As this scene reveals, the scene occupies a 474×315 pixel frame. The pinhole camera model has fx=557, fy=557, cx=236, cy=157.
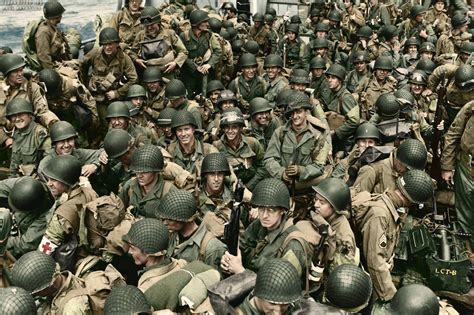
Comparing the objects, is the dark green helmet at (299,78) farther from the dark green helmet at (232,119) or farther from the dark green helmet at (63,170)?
the dark green helmet at (63,170)

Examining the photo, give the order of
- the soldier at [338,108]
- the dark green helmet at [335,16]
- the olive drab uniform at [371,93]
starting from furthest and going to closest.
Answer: the dark green helmet at [335,16], the olive drab uniform at [371,93], the soldier at [338,108]

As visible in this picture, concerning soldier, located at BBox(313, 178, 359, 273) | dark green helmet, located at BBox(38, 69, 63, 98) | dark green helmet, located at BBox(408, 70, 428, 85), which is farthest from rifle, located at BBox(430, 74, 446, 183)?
dark green helmet, located at BBox(38, 69, 63, 98)

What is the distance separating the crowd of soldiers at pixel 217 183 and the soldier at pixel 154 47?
3 cm

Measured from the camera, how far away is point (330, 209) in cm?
534

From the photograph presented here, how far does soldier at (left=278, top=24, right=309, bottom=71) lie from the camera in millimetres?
15680

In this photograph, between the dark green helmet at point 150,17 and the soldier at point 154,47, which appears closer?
the dark green helmet at point 150,17

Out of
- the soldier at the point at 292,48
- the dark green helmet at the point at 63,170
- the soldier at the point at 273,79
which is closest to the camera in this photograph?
the dark green helmet at the point at 63,170

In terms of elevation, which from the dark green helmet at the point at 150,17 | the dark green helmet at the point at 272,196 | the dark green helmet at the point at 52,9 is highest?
the dark green helmet at the point at 52,9

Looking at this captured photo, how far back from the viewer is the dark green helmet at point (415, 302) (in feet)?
13.7

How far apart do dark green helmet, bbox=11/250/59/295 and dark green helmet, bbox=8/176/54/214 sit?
1687mm

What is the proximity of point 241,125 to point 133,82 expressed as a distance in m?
2.74

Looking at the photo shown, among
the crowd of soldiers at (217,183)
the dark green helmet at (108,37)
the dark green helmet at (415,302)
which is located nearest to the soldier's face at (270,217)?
the crowd of soldiers at (217,183)

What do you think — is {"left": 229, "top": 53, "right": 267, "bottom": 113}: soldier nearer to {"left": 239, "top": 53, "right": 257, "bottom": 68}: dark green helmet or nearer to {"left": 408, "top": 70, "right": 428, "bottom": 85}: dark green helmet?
{"left": 239, "top": 53, "right": 257, "bottom": 68}: dark green helmet

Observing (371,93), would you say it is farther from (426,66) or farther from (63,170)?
(63,170)
